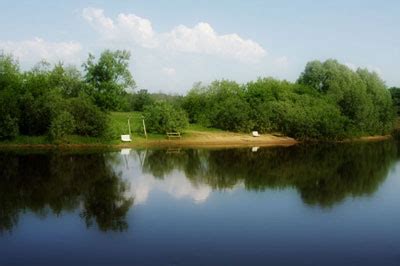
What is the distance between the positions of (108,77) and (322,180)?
38492 millimetres

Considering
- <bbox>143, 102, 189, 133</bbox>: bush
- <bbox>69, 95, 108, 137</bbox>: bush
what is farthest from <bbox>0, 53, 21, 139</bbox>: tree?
<bbox>143, 102, 189, 133</bbox>: bush

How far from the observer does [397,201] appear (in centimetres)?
2345

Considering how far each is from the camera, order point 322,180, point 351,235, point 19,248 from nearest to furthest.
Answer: point 19,248
point 351,235
point 322,180

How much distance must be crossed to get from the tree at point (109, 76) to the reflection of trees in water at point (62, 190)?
23.6 metres

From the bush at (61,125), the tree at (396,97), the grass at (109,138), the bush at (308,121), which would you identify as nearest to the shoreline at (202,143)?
the grass at (109,138)

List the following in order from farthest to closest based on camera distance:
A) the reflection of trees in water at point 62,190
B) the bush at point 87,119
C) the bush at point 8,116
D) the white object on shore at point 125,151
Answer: the bush at point 87,119, the bush at point 8,116, the white object on shore at point 125,151, the reflection of trees in water at point 62,190

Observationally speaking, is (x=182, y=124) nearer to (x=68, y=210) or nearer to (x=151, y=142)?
(x=151, y=142)

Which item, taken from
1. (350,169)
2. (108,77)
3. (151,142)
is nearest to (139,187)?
(350,169)

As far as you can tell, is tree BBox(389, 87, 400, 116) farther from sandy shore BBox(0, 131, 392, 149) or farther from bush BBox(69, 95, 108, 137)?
bush BBox(69, 95, 108, 137)

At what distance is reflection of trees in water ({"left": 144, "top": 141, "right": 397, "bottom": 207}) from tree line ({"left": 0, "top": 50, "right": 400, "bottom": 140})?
33.7 ft

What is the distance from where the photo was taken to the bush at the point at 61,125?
149 feet

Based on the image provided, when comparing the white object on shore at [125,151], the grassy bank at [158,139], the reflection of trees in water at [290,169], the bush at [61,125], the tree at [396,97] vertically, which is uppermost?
the tree at [396,97]

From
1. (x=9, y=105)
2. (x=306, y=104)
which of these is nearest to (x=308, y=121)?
(x=306, y=104)

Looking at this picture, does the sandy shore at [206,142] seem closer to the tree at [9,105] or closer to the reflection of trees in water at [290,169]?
the tree at [9,105]
